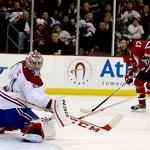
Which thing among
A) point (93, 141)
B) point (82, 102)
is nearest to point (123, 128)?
point (93, 141)

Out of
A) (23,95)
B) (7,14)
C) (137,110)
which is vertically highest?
(7,14)

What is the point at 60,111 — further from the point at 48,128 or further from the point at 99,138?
the point at 99,138

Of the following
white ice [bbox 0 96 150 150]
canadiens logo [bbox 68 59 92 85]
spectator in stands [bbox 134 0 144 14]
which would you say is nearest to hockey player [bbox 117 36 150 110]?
white ice [bbox 0 96 150 150]

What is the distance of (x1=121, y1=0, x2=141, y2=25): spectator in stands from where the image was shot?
1048 cm

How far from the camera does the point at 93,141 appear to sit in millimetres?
5098

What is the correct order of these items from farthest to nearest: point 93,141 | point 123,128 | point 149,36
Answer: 1. point 149,36
2. point 123,128
3. point 93,141

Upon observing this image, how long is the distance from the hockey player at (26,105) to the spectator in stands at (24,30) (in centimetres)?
467

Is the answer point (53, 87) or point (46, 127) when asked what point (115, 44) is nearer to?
point (53, 87)

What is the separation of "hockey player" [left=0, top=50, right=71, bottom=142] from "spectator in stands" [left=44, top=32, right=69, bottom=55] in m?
4.65

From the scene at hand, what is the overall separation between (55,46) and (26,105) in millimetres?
4910

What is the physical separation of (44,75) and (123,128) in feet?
11.0

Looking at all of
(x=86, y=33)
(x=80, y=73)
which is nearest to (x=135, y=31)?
(x=86, y=33)

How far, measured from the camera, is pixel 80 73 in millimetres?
9219

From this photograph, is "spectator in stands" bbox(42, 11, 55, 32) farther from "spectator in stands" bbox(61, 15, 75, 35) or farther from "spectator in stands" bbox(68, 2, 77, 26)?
"spectator in stands" bbox(68, 2, 77, 26)
